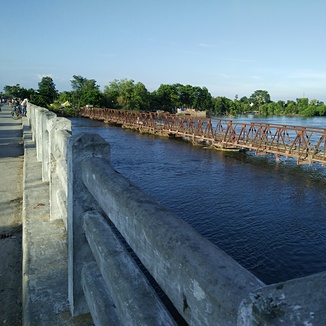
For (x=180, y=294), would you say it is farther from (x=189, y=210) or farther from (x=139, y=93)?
(x=139, y=93)

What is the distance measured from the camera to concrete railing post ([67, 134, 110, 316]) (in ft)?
6.79

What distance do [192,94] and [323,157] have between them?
10100 cm

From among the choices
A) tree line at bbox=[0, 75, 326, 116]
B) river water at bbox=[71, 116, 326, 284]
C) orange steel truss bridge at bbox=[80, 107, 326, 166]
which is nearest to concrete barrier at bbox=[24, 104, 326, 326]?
river water at bbox=[71, 116, 326, 284]

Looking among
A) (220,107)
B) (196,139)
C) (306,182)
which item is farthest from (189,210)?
(220,107)

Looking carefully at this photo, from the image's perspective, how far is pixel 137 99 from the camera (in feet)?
269

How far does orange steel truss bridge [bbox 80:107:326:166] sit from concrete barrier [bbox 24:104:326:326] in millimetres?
16781

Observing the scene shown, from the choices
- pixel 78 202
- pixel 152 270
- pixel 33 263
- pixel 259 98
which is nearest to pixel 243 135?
pixel 33 263

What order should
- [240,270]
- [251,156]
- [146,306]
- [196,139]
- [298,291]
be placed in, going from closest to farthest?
[298,291] → [240,270] → [146,306] → [251,156] → [196,139]

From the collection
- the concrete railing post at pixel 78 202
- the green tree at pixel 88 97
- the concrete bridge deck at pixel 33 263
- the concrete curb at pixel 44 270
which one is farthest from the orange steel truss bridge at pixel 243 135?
the green tree at pixel 88 97

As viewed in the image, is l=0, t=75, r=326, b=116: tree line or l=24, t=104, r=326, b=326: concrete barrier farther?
l=0, t=75, r=326, b=116: tree line

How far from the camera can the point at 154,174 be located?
16.2 meters

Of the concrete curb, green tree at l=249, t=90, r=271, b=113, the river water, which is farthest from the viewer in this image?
green tree at l=249, t=90, r=271, b=113

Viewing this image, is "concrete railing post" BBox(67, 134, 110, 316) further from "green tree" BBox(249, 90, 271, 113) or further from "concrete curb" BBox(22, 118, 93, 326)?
"green tree" BBox(249, 90, 271, 113)

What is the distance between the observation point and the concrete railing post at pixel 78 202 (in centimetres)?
207
